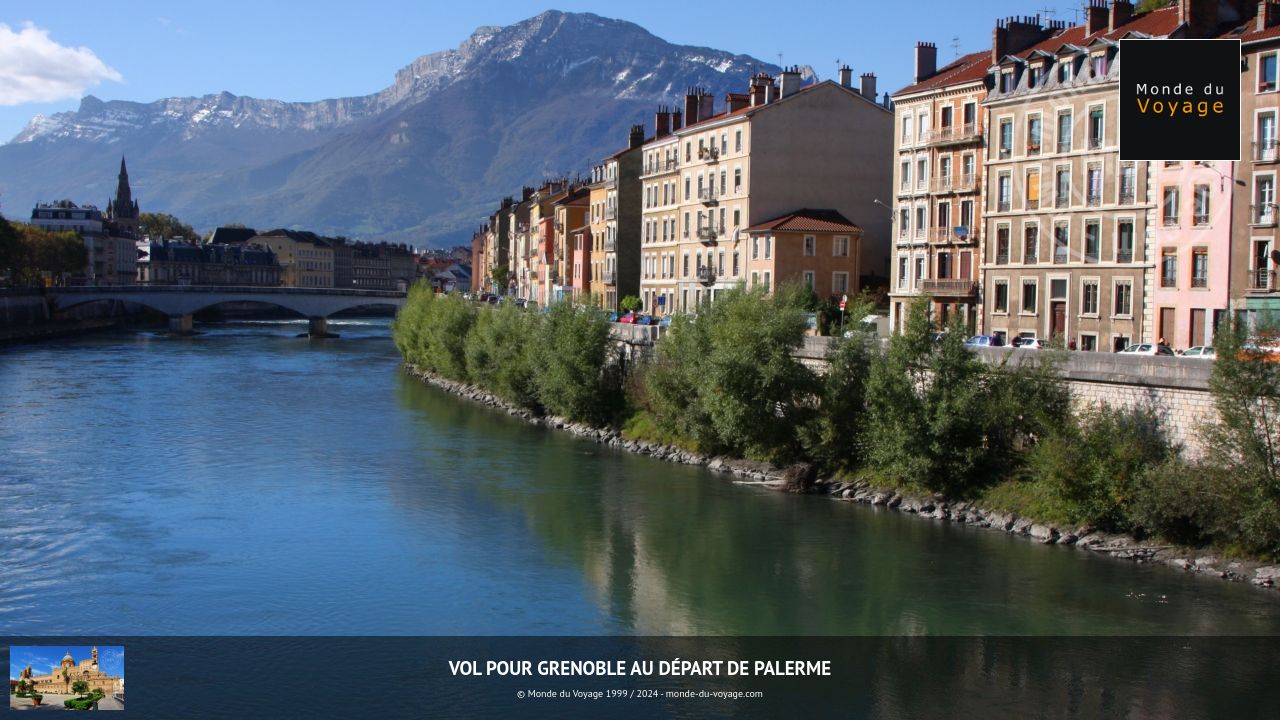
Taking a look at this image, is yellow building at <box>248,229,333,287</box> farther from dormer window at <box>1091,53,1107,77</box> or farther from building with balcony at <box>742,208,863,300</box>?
dormer window at <box>1091,53,1107,77</box>

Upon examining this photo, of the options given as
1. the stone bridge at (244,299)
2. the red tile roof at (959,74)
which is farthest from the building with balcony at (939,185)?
the stone bridge at (244,299)

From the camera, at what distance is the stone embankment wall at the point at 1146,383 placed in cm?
2666

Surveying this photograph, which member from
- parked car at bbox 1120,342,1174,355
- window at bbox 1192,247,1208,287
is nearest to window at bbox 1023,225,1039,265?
window at bbox 1192,247,1208,287

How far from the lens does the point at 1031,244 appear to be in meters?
43.6

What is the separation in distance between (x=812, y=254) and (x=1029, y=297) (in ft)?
43.6

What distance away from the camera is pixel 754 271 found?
5697 centimetres

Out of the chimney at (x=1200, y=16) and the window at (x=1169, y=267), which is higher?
the chimney at (x=1200, y=16)

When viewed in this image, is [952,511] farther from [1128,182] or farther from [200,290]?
[200,290]

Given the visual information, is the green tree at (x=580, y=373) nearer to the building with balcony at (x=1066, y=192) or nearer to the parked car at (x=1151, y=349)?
the building with balcony at (x=1066, y=192)

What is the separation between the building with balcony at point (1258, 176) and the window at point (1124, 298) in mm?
3930

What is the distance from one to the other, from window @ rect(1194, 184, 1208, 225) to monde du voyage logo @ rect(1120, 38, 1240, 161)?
4.40ft

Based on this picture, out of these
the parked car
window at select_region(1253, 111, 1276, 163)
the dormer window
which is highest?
the dormer window

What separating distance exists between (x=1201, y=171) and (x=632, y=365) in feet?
65.7

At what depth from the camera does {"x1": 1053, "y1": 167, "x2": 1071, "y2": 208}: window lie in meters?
41.8
